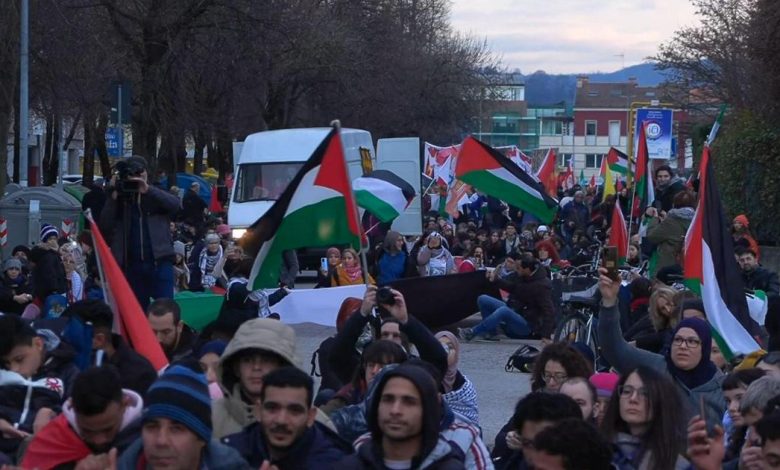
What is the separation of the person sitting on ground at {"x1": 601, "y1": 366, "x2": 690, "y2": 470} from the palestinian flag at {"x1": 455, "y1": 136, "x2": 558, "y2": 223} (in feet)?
32.6

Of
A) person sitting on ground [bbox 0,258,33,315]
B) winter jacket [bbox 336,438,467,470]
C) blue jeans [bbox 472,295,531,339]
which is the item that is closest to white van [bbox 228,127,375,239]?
blue jeans [bbox 472,295,531,339]

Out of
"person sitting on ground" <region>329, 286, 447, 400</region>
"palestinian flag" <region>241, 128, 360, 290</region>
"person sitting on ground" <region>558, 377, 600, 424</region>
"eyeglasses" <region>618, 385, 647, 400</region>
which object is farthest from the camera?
"palestinian flag" <region>241, 128, 360, 290</region>

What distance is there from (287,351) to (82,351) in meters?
1.89

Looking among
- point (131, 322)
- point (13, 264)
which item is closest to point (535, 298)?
point (13, 264)

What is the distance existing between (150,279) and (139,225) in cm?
45

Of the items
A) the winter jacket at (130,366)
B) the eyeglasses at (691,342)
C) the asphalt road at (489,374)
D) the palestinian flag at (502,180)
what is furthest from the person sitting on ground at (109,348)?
the palestinian flag at (502,180)

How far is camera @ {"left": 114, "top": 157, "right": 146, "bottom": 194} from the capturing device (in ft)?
35.2

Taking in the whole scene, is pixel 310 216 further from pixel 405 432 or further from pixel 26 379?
pixel 405 432

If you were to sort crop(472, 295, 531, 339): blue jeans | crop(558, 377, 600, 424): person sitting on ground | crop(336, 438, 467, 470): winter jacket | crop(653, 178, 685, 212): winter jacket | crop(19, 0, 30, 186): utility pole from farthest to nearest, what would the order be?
crop(19, 0, 30, 186): utility pole, crop(653, 178, 685, 212): winter jacket, crop(472, 295, 531, 339): blue jeans, crop(558, 377, 600, 424): person sitting on ground, crop(336, 438, 467, 470): winter jacket

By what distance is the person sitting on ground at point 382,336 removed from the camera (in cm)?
802

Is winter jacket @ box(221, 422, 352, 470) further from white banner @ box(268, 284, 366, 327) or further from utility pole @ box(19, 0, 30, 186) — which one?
utility pole @ box(19, 0, 30, 186)

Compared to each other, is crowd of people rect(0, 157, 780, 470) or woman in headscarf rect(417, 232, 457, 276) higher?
crowd of people rect(0, 157, 780, 470)

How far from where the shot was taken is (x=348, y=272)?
1900 centimetres

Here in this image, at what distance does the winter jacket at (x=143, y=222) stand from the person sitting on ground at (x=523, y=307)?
771 centimetres
